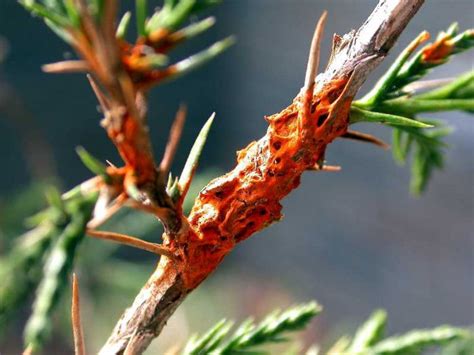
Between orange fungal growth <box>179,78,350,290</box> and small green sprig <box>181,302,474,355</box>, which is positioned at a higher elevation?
orange fungal growth <box>179,78,350,290</box>

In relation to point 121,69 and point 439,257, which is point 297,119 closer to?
point 121,69

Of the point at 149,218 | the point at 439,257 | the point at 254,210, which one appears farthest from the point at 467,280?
the point at 254,210

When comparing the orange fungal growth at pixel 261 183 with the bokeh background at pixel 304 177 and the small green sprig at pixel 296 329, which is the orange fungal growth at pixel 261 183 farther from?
the bokeh background at pixel 304 177

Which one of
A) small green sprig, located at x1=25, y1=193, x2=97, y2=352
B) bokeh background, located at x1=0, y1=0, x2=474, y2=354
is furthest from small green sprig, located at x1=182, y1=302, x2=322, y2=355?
bokeh background, located at x1=0, y1=0, x2=474, y2=354

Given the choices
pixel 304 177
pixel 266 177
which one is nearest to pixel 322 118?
pixel 266 177

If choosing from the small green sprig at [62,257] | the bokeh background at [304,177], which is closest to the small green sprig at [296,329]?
the small green sprig at [62,257]

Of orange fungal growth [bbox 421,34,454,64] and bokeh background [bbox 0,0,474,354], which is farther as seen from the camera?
bokeh background [bbox 0,0,474,354]

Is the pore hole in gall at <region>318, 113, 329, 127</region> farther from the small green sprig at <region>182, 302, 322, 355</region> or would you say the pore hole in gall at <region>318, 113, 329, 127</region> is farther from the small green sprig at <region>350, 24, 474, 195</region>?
the small green sprig at <region>182, 302, 322, 355</region>
